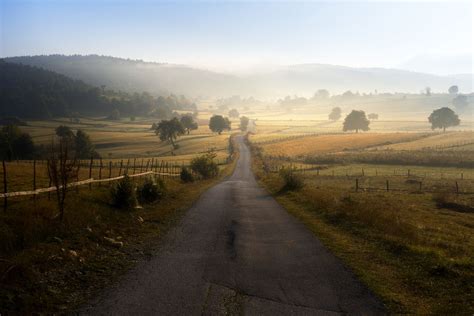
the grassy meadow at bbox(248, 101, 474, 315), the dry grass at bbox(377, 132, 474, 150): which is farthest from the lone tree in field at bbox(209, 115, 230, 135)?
the grassy meadow at bbox(248, 101, 474, 315)

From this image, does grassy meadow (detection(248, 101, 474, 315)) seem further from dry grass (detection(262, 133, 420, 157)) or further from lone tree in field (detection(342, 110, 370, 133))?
lone tree in field (detection(342, 110, 370, 133))

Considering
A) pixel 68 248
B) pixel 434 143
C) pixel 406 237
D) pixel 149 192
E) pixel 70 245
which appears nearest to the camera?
pixel 68 248

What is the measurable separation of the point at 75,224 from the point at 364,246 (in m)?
12.3

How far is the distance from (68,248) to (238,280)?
6.35m

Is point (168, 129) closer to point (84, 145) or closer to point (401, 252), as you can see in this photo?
point (84, 145)

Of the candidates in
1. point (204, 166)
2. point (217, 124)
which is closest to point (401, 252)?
point (204, 166)

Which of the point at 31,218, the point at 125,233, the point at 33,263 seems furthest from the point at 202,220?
the point at 33,263

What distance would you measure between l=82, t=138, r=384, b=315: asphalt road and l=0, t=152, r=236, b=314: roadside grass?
3.00 feet

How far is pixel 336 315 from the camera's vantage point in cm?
827

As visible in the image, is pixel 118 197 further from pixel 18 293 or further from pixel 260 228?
pixel 18 293

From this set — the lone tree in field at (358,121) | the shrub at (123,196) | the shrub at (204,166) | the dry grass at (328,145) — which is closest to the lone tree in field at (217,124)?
the dry grass at (328,145)

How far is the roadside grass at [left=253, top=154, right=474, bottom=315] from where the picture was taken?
9.37 m

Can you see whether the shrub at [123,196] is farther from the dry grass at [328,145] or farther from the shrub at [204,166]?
the dry grass at [328,145]

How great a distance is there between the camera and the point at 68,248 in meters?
12.4
